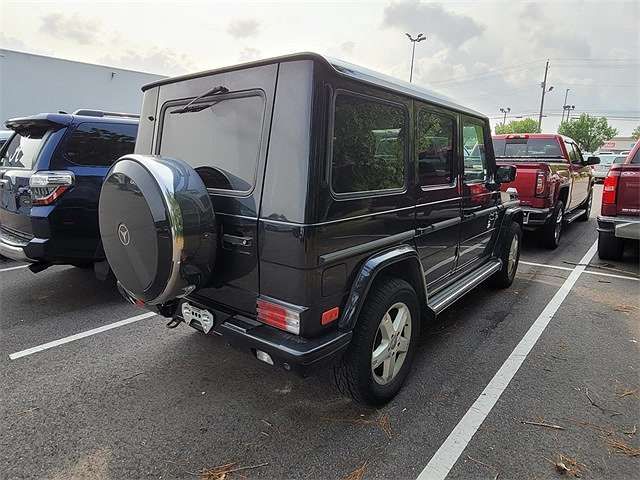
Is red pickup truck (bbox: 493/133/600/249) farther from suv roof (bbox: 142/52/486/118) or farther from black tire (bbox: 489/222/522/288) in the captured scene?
suv roof (bbox: 142/52/486/118)

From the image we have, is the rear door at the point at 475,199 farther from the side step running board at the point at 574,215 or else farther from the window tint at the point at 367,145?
the side step running board at the point at 574,215

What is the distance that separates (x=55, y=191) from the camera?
420 centimetres

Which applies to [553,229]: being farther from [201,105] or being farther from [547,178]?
[201,105]

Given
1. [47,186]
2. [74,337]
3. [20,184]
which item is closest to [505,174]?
[74,337]

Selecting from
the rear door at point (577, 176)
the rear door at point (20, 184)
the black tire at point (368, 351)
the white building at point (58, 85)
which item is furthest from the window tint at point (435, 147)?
the white building at point (58, 85)

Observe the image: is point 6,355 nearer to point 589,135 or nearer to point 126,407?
point 126,407

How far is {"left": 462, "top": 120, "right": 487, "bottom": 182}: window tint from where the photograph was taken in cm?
395

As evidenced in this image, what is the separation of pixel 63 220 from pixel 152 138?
1.76 meters

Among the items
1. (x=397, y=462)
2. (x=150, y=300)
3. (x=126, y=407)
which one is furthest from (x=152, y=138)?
(x=397, y=462)

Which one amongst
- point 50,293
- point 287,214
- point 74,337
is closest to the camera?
point 287,214

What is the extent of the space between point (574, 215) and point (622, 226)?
3.15 metres

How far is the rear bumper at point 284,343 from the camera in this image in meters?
2.21

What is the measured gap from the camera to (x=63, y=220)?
13.8ft

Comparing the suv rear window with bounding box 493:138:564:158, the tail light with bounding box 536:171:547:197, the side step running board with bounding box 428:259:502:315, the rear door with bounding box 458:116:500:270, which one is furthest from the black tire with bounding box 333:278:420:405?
the suv rear window with bounding box 493:138:564:158
